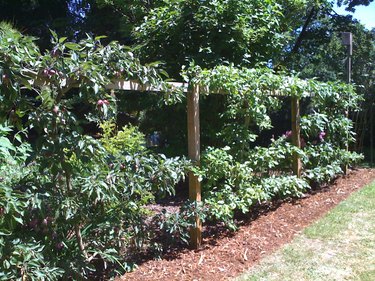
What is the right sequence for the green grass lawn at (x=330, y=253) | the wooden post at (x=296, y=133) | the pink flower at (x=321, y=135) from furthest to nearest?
the pink flower at (x=321, y=135), the wooden post at (x=296, y=133), the green grass lawn at (x=330, y=253)

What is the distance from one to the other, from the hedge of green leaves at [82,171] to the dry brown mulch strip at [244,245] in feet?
0.70

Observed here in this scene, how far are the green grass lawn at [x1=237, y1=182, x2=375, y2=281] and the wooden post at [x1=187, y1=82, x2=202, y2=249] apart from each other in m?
0.69

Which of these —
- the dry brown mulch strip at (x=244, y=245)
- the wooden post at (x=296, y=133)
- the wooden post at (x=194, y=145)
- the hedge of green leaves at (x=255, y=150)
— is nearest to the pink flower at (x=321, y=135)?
the hedge of green leaves at (x=255, y=150)

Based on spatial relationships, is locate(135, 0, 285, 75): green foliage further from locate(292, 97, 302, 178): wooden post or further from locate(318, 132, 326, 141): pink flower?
locate(318, 132, 326, 141): pink flower

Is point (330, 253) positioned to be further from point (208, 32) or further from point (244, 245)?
point (208, 32)

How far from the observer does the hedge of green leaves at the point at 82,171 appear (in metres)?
2.54

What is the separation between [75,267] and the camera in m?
2.88

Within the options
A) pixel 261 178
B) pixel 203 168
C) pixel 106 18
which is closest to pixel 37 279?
pixel 203 168

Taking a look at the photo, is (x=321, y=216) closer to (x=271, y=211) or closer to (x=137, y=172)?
(x=271, y=211)

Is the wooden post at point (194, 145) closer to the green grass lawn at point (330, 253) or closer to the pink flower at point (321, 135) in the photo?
the green grass lawn at point (330, 253)

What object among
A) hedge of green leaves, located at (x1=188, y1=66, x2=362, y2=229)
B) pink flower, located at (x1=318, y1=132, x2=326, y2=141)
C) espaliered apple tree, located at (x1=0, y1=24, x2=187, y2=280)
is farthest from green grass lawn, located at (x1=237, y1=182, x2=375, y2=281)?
pink flower, located at (x1=318, y1=132, x2=326, y2=141)

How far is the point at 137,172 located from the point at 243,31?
112 inches

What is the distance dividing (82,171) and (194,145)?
3.95ft

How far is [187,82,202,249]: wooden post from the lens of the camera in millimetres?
3932
